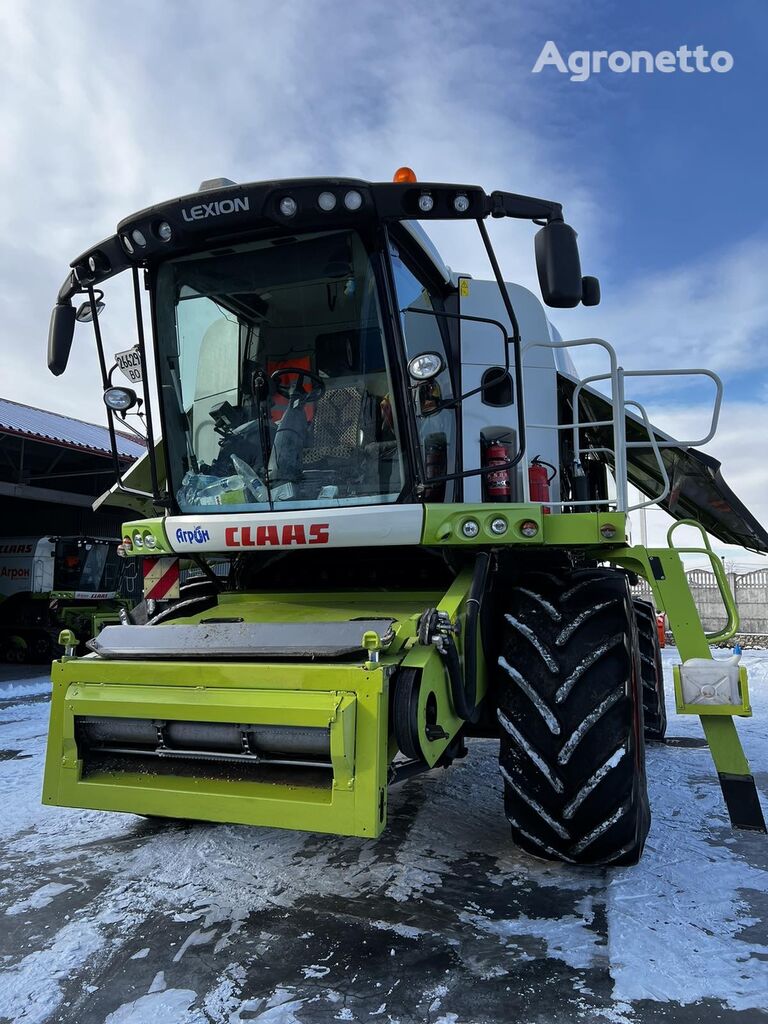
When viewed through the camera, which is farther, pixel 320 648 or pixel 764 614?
pixel 764 614

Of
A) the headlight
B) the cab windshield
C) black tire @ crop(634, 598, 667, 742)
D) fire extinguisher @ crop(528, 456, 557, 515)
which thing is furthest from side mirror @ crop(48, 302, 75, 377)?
black tire @ crop(634, 598, 667, 742)

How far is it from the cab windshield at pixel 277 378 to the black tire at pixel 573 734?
3.22 ft

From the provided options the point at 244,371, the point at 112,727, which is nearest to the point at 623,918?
the point at 112,727

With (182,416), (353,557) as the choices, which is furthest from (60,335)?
(353,557)

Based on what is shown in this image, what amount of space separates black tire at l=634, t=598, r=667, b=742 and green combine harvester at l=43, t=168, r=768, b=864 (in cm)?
204

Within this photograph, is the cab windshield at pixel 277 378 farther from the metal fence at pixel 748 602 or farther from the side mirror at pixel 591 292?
the metal fence at pixel 748 602

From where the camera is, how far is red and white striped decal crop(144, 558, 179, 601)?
4.86 meters

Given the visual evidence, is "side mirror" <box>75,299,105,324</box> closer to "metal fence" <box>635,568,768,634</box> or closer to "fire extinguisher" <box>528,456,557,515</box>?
"fire extinguisher" <box>528,456,557,515</box>

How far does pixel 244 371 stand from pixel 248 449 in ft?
1.42

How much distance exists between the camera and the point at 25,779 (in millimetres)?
5391

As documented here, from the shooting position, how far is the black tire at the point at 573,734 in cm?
313

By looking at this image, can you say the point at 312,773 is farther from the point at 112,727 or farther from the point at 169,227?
the point at 169,227

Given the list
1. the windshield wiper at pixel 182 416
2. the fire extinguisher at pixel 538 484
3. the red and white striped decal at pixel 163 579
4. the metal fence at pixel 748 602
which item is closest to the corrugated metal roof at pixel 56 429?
the red and white striped decal at pixel 163 579

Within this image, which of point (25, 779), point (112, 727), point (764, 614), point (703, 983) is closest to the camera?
point (703, 983)
